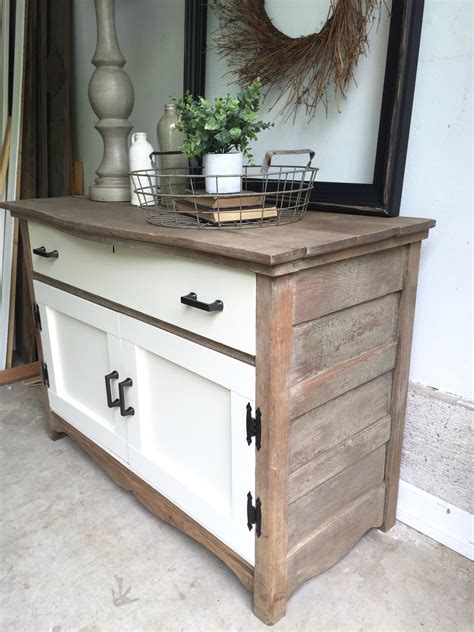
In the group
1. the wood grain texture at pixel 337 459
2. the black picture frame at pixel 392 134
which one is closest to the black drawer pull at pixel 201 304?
the wood grain texture at pixel 337 459

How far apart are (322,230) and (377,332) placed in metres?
0.27

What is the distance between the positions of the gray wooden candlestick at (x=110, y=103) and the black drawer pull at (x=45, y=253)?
232mm

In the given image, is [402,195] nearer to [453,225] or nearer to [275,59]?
[453,225]

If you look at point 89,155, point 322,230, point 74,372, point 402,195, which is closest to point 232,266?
point 322,230

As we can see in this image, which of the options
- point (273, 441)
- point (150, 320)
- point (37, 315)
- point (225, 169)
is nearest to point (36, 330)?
point (37, 315)

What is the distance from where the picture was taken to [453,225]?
1.13 m

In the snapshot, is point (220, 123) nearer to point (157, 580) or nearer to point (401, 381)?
point (401, 381)

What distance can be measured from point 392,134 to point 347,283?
14.6 inches

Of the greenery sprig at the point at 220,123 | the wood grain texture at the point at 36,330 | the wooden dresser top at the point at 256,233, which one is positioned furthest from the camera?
the wood grain texture at the point at 36,330

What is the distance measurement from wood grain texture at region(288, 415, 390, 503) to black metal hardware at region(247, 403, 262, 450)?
11 centimetres

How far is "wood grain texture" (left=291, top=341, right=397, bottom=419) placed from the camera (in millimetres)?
954

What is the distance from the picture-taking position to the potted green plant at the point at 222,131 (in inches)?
41.1

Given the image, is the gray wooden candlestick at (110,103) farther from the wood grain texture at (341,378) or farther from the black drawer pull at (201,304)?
the wood grain texture at (341,378)

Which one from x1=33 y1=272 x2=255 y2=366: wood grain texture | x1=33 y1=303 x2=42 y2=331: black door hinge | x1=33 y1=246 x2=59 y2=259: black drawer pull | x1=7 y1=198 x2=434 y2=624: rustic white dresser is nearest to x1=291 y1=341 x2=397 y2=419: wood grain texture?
x1=7 y1=198 x2=434 y2=624: rustic white dresser
